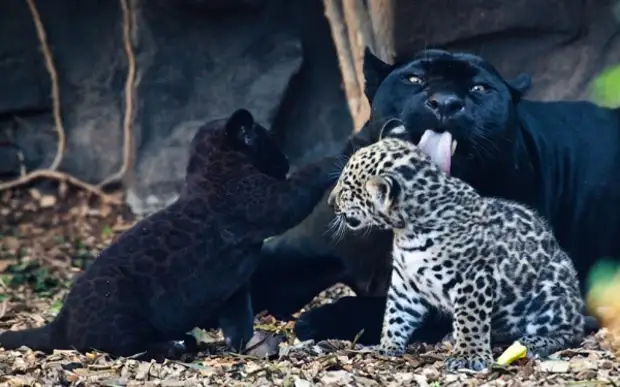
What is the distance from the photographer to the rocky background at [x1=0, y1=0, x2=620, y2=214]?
782cm

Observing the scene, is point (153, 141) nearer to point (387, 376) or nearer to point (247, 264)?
point (247, 264)

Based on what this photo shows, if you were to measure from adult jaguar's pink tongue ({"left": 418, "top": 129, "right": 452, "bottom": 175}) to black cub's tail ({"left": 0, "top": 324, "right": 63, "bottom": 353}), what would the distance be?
181 centimetres

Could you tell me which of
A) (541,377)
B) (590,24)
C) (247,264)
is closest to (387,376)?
(541,377)

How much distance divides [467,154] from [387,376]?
112cm

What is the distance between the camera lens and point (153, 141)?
29.3 ft

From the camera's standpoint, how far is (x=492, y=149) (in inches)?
221

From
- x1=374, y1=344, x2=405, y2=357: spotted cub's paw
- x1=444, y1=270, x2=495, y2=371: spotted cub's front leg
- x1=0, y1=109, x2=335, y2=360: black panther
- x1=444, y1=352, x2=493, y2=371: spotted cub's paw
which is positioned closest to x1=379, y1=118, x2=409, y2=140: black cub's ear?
x1=0, y1=109, x2=335, y2=360: black panther

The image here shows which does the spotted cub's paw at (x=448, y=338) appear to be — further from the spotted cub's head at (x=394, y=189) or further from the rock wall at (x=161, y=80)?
the rock wall at (x=161, y=80)

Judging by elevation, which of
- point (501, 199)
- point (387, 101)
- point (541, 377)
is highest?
point (387, 101)

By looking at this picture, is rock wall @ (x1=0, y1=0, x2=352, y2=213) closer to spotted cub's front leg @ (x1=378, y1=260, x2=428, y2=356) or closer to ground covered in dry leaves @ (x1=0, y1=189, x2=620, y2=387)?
ground covered in dry leaves @ (x1=0, y1=189, x2=620, y2=387)

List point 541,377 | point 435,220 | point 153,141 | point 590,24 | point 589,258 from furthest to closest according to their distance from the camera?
point 153,141, point 590,24, point 589,258, point 435,220, point 541,377

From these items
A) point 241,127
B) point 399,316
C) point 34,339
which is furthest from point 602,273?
point 34,339

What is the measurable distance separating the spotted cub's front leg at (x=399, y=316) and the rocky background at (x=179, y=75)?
2.52 meters

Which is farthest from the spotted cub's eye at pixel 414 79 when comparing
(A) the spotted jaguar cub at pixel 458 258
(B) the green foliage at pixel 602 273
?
(B) the green foliage at pixel 602 273
